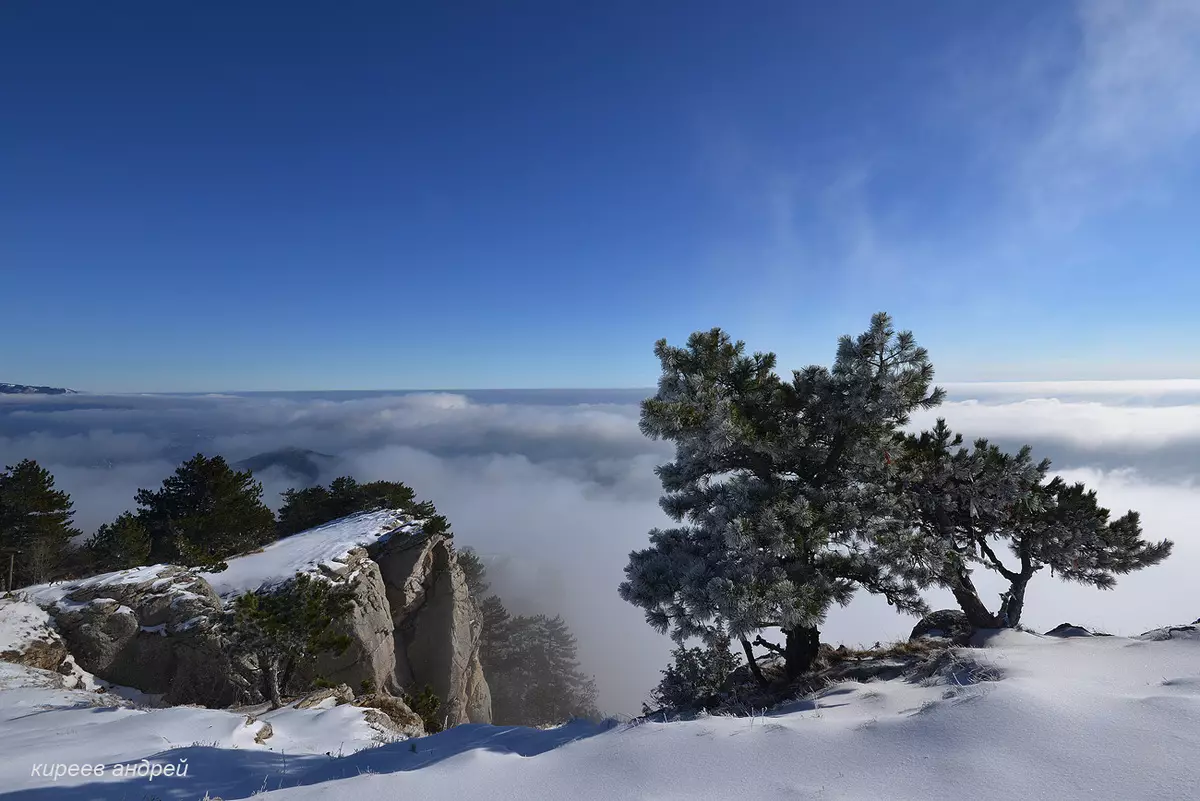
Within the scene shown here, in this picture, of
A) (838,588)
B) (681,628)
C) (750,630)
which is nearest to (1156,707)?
(750,630)

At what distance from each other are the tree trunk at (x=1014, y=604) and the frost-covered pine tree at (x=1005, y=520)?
0.7 inches

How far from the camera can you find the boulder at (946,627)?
9.84 m

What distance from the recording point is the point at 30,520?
26203mm

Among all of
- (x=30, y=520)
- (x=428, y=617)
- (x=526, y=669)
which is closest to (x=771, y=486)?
(x=428, y=617)

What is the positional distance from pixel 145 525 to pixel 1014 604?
40140 mm

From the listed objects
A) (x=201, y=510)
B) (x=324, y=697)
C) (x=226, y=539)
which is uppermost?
(x=201, y=510)

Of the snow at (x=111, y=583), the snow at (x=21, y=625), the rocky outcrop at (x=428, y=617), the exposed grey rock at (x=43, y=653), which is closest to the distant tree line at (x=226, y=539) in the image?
the snow at (x=111, y=583)

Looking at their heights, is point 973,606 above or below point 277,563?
above

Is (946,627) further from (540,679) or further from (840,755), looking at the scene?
(540,679)

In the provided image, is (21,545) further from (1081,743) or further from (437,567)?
(1081,743)

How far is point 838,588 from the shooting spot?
8508 millimetres

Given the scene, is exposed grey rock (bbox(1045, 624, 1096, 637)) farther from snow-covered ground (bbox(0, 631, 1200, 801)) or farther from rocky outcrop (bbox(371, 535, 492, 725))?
rocky outcrop (bbox(371, 535, 492, 725))

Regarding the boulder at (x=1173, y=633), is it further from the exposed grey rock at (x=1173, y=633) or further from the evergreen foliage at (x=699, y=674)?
the evergreen foliage at (x=699, y=674)

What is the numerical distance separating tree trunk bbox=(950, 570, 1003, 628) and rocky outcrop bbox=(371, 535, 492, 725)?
27.4 m
